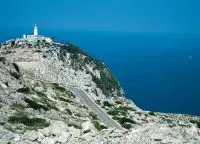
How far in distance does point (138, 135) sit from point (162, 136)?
73.3 inches

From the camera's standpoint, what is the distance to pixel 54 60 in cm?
12431

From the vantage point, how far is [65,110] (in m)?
58.5

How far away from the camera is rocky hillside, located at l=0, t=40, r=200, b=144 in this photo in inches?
1314

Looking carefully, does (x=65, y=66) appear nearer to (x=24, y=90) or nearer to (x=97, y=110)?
(x=97, y=110)

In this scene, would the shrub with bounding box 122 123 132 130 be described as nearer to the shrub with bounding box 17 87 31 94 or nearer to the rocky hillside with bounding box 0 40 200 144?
the rocky hillside with bounding box 0 40 200 144

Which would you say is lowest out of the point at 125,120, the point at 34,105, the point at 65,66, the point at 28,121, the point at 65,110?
the point at 28,121

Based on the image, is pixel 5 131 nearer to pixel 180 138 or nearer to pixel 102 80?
pixel 180 138

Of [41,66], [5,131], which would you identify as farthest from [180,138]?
[41,66]

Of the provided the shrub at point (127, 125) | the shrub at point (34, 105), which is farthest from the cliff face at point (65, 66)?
the shrub at point (34, 105)

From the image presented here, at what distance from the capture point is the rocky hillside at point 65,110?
33369 mm

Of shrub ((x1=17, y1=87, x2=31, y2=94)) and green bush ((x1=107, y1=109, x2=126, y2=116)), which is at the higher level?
green bush ((x1=107, y1=109, x2=126, y2=116))

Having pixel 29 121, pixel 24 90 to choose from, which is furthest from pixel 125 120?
pixel 29 121

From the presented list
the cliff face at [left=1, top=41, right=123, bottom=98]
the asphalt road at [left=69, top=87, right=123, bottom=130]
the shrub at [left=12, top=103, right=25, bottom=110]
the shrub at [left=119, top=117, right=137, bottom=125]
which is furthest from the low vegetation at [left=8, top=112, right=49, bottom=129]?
the cliff face at [left=1, top=41, right=123, bottom=98]

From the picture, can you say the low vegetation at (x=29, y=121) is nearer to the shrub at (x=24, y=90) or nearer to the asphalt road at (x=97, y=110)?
the shrub at (x=24, y=90)
